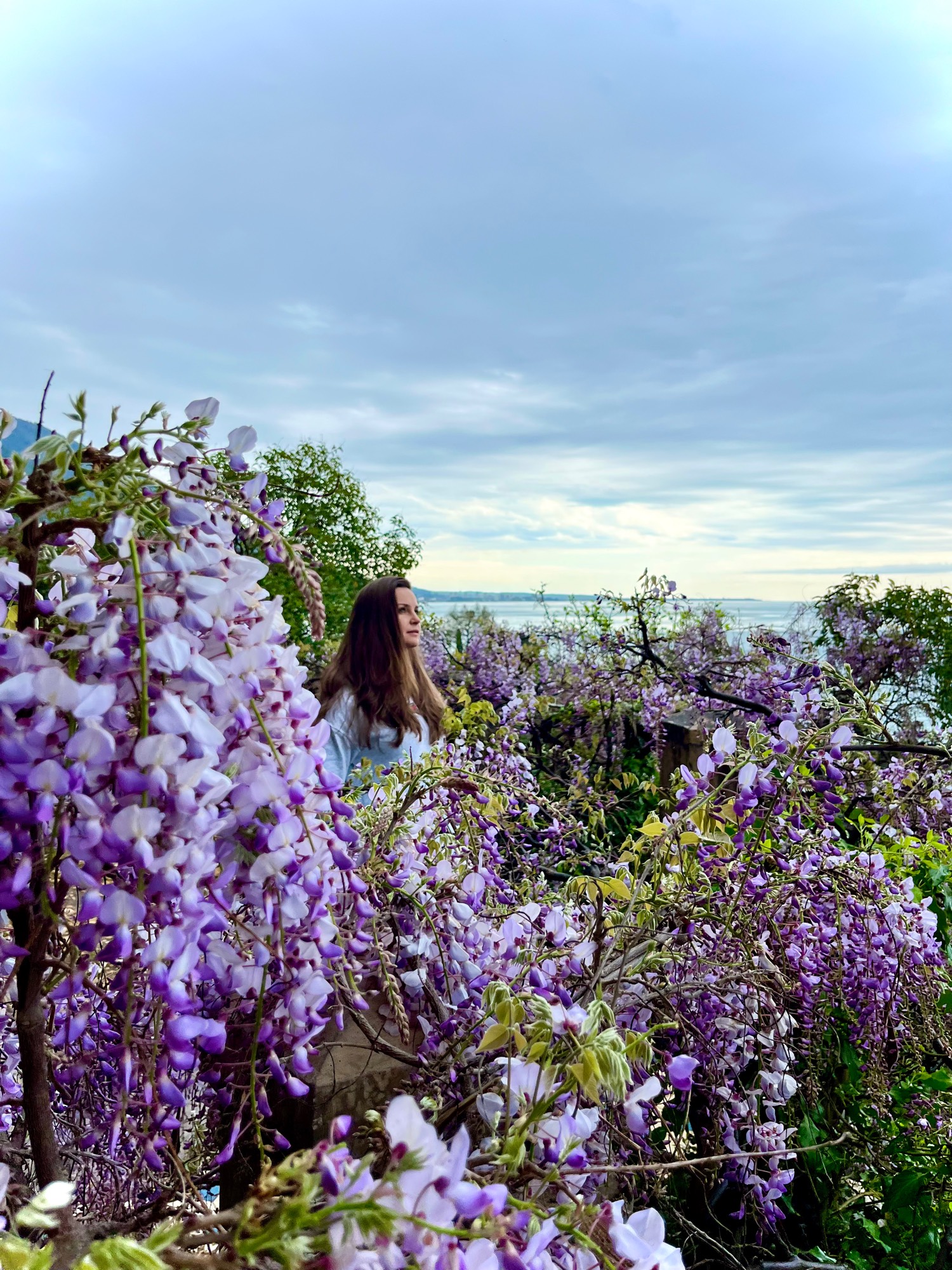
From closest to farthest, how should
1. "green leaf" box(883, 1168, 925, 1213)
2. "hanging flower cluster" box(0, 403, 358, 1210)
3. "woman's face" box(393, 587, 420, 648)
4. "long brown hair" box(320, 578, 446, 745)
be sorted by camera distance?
"hanging flower cluster" box(0, 403, 358, 1210)
"green leaf" box(883, 1168, 925, 1213)
"long brown hair" box(320, 578, 446, 745)
"woman's face" box(393, 587, 420, 648)

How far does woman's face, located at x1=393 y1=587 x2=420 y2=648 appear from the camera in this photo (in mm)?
4129

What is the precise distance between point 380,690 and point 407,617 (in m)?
0.35

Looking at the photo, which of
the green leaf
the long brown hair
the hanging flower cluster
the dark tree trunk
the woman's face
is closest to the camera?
the hanging flower cluster

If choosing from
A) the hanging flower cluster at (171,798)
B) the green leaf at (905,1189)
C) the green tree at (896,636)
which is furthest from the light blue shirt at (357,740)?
the green tree at (896,636)

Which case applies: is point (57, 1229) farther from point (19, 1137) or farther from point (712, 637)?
point (712, 637)

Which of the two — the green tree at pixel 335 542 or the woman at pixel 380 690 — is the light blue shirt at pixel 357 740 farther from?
the green tree at pixel 335 542

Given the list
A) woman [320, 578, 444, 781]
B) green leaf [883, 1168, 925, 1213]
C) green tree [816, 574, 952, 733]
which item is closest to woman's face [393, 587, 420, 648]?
woman [320, 578, 444, 781]

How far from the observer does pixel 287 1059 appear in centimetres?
108

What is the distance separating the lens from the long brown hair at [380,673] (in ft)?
13.2

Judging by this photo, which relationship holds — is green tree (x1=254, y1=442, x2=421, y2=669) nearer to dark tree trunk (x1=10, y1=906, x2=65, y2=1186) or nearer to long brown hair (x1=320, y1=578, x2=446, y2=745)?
long brown hair (x1=320, y1=578, x2=446, y2=745)

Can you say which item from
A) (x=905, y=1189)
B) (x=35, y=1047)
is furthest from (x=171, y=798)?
(x=905, y=1189)

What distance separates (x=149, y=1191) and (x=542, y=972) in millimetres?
483

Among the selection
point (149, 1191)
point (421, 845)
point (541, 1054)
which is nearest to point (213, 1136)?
point (149, 1191)

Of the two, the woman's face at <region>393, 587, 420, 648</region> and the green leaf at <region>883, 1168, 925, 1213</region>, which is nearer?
the green leaf at <region>883, 1168, 925, 1213</region>
